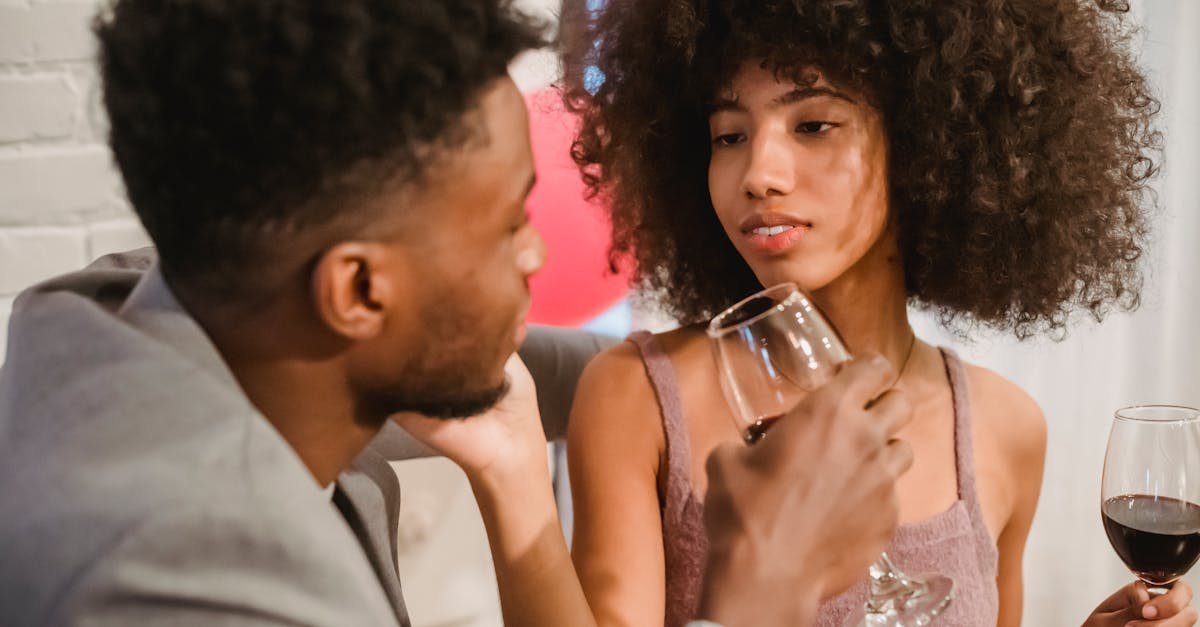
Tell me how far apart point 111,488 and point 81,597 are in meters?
0.06

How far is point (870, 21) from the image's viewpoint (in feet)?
4.12

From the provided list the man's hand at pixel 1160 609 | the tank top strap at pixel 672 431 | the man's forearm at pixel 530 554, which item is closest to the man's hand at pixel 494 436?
the man's forearm at pixel 530 554

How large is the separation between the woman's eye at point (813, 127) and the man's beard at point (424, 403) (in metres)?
0.52

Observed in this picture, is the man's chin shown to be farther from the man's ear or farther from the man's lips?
the man's lips

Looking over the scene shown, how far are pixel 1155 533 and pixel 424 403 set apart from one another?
0.75 m

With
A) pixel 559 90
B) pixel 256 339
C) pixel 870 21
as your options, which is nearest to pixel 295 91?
pixel 256 339

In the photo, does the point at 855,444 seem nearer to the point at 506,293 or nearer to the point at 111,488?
the point at 506,293

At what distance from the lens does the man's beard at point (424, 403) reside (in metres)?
0.88

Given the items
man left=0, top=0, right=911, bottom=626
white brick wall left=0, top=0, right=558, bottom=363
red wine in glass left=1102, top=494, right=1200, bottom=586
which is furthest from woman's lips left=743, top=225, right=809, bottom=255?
white brick wall left=0, top=0, right=558, bottom=363

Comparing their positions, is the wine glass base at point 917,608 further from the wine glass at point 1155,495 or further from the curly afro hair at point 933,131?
the curly afro hair at point 933,131

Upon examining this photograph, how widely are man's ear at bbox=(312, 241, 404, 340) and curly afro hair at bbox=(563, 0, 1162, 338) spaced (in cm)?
61

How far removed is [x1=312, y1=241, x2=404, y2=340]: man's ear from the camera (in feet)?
2.55

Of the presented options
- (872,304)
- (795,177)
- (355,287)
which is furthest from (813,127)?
(355,287)

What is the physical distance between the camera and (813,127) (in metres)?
1.23
